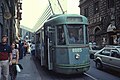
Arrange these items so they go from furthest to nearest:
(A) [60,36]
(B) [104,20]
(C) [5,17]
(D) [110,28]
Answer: (B) [104,20] → (D) [110,28] → (C) [5,17] → (A) [60,36]

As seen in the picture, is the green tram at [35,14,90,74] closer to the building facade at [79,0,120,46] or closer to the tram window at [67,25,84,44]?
the tram window at [67,25,84,44]

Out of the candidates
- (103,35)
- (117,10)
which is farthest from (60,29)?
(103,35)

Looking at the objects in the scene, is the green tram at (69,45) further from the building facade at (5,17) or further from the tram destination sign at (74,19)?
the building facade at (5,17)

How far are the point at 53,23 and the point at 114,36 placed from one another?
942 inches

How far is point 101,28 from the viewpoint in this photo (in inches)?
1580

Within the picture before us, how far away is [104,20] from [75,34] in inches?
1092

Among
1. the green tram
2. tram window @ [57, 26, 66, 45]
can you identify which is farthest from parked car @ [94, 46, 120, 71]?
tram window @ [57, 26, 66, 45]

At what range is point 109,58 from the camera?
13.2 m

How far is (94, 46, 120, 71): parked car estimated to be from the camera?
491 inches

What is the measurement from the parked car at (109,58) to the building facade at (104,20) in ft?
61.5

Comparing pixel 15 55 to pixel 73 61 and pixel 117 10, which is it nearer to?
pixel 73 61

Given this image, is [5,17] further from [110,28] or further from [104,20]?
[104,20]

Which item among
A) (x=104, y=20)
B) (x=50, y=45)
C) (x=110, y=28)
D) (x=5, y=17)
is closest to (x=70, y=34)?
(x=50, y=45)

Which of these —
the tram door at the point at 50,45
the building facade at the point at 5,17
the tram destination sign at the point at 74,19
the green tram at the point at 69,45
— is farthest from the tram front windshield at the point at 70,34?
the building facade at the point at 5,17
